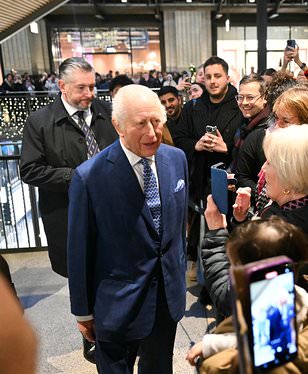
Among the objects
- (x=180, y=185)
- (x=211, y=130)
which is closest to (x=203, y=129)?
(x=211, y=130)

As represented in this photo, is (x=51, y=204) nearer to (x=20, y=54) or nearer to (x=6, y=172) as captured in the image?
(x=6, y=172)

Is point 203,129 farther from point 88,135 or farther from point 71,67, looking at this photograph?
point 71,67

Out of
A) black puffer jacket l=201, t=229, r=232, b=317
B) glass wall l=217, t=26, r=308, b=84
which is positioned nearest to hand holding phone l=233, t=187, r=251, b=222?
black puffer jacket l=201, t=229, r=232, b=317

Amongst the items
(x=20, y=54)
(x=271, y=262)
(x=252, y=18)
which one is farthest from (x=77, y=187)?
(x=252, y=18)

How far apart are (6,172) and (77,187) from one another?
309 cm

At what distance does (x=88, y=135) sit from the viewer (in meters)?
2.27

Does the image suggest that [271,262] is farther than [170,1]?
No

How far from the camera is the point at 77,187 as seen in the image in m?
1.54

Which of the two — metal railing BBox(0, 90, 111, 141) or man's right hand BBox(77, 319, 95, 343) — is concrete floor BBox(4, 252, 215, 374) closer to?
man's right hand BBox(77, 319, 95, 343)

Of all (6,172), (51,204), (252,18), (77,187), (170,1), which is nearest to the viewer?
(77,187)

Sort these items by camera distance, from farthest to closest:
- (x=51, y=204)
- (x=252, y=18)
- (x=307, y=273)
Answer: (x=252, y=18)
(x=51, y=204)
(x=307, y=273)

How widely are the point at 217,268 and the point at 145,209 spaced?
0.46 m

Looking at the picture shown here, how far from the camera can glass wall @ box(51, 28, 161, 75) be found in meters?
19.8

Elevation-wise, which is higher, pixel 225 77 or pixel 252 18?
pixel 252 18
